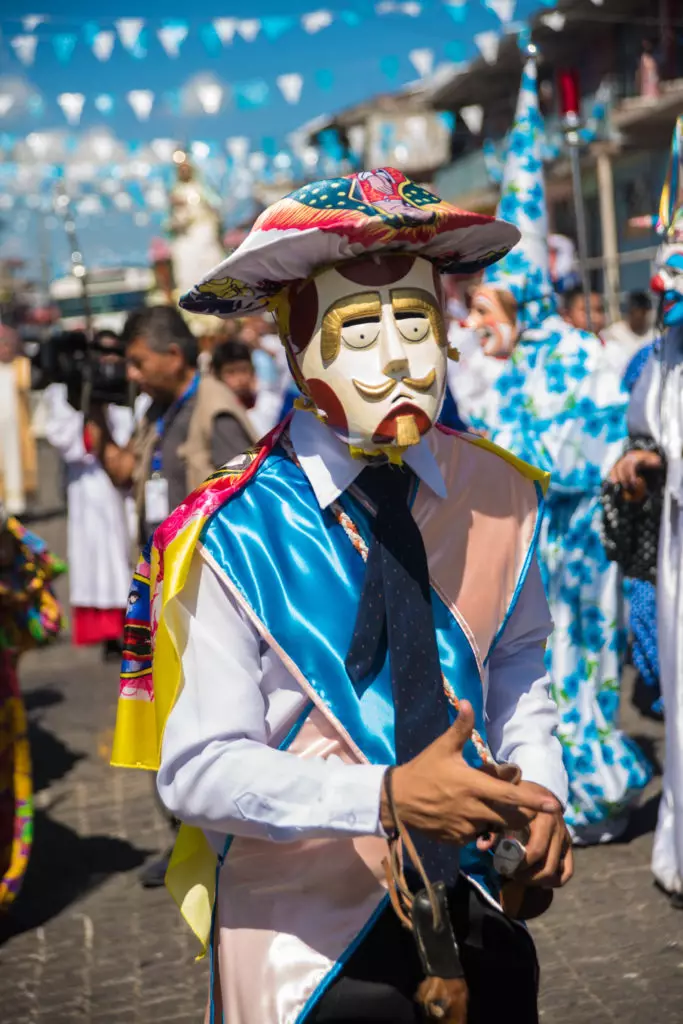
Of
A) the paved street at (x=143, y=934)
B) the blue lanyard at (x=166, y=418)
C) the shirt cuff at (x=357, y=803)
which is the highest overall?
the blue lanyard at (x=166, y=418)

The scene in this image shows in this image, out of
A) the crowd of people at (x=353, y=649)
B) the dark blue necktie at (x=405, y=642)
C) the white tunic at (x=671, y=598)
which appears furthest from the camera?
the white tunic at (x=671, y=598)

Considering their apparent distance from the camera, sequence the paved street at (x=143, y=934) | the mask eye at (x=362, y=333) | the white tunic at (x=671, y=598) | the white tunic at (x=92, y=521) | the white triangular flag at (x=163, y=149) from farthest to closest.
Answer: the white triangular flag at (x=163, y=149) < the white tunic at (x=92, y=521) < the white tunic at (x=671, y=598) < the paved street at (x=143, y=934) < the mask eye at (x=362, y=333)

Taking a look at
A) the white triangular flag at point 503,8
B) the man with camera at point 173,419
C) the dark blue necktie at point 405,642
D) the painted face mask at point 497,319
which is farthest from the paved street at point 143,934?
the white triangular flag at point 503,8

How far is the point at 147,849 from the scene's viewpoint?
557 centimetres

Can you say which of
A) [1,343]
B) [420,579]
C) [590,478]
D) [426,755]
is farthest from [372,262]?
[1,343]

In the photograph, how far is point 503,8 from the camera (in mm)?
9688

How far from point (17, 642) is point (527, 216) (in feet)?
9.35

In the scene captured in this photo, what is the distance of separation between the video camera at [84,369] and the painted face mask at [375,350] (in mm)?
4106

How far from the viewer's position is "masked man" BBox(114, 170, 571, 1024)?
6.45 ft

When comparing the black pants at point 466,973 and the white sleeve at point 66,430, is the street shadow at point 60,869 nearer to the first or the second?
the black pants at point 466,973

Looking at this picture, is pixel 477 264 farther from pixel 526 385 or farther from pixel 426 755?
pixel 526 385

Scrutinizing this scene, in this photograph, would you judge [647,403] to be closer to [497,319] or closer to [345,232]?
[497,319]

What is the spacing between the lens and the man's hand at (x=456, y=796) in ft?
5.89

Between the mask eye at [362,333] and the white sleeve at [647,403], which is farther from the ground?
the mask eye at [362,333]
